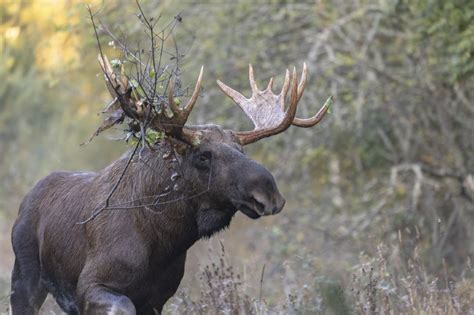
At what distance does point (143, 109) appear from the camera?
8.02m

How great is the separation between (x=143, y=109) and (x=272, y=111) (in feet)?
3.97

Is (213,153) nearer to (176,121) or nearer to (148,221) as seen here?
(176,121)

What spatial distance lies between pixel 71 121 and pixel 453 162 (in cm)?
1299

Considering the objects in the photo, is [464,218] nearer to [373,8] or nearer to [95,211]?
[373,8]

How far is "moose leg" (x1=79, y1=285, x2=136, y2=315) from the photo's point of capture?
784 centimetres

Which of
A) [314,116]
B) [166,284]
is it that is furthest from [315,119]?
[166,284]

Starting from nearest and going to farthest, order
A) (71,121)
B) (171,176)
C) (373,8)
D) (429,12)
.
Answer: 1. (171,176)
2. (429,12)
3. (373,8)
4. (71,121)

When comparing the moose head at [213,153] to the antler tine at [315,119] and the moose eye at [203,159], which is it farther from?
the antler tine at [315,119]

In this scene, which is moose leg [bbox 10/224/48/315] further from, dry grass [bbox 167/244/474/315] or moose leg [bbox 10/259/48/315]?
dry grass [bbox 167/244/474/315]

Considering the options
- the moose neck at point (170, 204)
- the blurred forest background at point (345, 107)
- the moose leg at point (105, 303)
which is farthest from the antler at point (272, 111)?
the blurred forest background at point (345, 107)

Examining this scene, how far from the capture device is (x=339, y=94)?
16859mm

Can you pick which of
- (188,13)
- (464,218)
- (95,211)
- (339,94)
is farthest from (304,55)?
(95,211)

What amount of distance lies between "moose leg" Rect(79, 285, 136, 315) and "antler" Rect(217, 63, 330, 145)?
1.43 m

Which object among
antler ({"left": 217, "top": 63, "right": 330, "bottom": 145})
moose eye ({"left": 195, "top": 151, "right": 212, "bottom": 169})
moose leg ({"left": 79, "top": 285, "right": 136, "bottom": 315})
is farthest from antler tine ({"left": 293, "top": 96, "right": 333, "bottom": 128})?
moose leg ({"left": 79, "top": 285, "right": 136, "bottom": 315})
